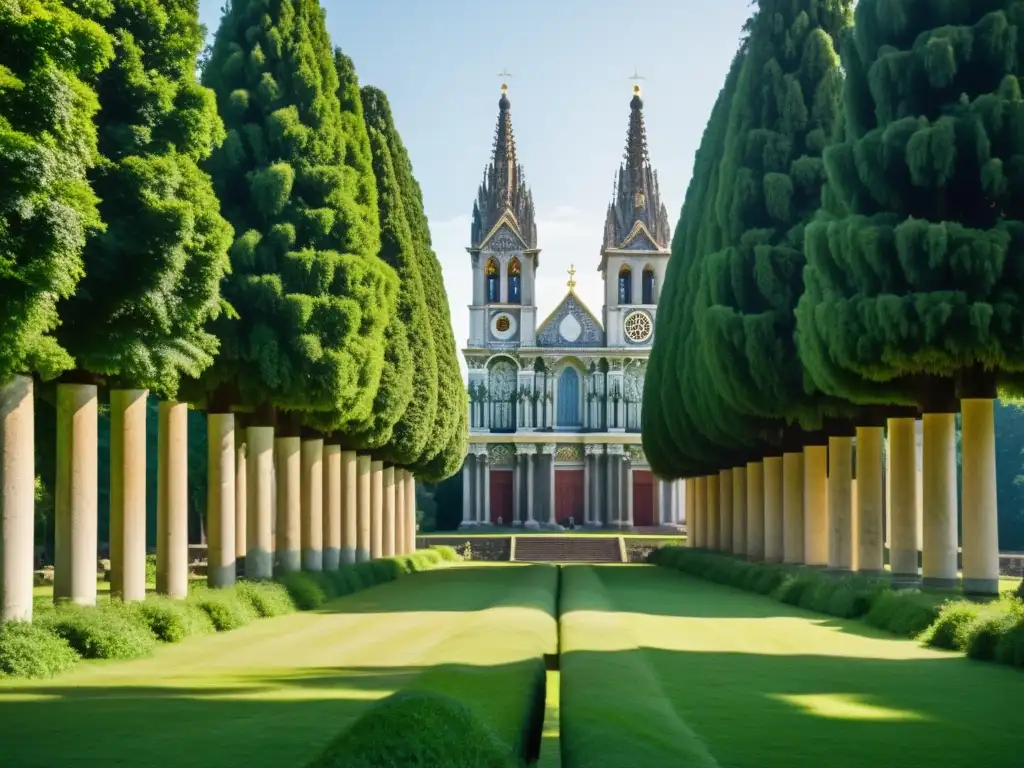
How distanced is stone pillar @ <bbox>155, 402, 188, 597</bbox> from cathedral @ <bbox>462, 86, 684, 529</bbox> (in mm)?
61160

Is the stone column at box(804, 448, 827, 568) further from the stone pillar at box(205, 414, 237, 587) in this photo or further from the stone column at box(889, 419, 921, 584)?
the stone pillar at box(205, 414, 237, 587)

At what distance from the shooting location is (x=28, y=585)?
13.9 metres

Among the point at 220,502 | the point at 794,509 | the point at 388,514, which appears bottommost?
the point at 388,514

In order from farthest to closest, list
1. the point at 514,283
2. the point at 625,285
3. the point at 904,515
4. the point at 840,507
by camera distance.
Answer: the point at 625,285 < the point at 514,283 < the point at 840,507 < the point at 904,515

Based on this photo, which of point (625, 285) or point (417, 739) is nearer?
point (417, 739)

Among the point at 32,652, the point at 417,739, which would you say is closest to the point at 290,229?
the point at 32,652

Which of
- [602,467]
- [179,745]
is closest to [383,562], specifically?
[179,745]

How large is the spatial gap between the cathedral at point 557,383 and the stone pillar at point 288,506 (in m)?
54.9

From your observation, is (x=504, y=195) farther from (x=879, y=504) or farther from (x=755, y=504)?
(x=879, y=504)

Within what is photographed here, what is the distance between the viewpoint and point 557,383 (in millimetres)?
84312

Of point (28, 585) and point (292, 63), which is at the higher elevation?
point (292, 63)

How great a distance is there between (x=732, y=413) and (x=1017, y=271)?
13751 mm

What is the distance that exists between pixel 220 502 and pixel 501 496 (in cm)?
6120

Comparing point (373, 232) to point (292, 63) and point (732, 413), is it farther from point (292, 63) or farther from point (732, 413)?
point (732, 413)
